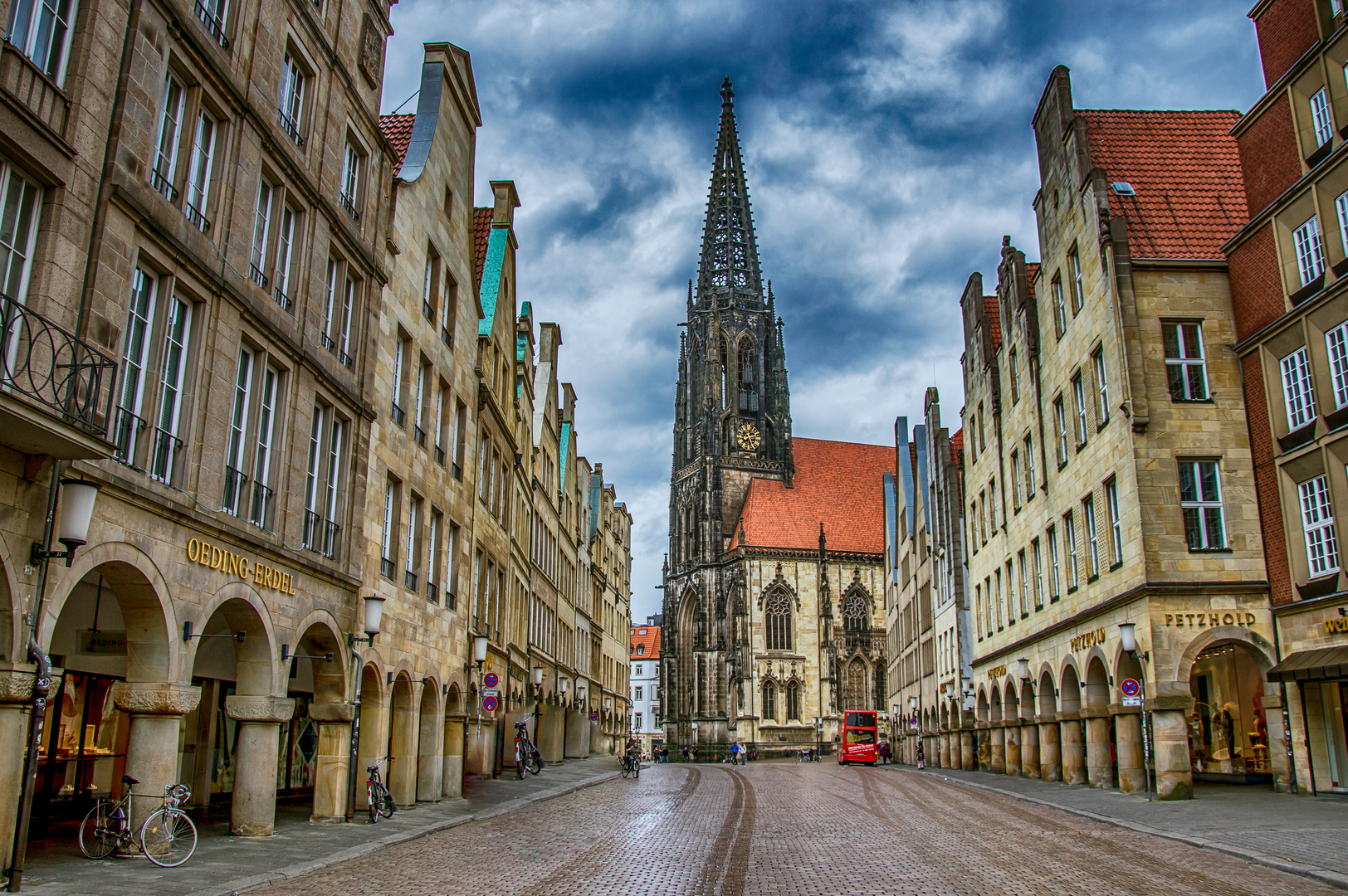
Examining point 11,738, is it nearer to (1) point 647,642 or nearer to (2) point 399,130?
(2) point 399,130

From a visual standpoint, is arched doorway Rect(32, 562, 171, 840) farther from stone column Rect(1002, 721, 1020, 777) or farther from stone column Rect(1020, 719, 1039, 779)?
stone column Rect(1002, 721, 1020, 777)

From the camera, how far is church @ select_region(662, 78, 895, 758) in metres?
88.9

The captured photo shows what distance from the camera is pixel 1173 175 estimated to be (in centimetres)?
2598

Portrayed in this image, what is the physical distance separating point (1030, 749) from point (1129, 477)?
12.4 meters

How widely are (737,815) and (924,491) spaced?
34230 millimetres

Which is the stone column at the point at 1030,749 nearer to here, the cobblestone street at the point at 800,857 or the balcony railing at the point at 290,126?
the cobblestone street at the point at 800,857

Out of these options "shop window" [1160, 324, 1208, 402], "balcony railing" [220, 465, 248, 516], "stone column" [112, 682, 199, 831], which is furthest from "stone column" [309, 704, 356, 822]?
"shop window" [1160, 324, 1208, 402]

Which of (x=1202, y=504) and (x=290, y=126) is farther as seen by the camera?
(x=1202, y=504)

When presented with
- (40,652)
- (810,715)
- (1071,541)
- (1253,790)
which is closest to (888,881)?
(40,652)

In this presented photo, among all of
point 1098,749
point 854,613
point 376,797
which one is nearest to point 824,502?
point 854,613

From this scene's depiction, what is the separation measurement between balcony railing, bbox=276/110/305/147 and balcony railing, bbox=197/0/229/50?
5.21ft

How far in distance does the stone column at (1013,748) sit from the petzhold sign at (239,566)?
24953 mm

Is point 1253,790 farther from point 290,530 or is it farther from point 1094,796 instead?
point 290,530

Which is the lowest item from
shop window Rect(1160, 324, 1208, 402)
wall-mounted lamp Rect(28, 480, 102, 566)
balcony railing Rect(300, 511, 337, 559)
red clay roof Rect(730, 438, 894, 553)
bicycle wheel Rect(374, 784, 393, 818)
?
bicycle wheel Rect(374, 784, 393, 818)
